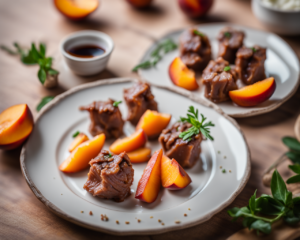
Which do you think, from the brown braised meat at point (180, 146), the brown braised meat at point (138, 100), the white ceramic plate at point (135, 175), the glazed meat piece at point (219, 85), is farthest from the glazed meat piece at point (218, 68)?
the brown braised meat at point (180, 146)

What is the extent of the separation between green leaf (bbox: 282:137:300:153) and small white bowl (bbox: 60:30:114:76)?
2.13m

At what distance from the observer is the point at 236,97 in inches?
132

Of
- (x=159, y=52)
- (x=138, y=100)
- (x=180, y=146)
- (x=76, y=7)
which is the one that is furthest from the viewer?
(x=76, y=7)

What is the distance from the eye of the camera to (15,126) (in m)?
2.82

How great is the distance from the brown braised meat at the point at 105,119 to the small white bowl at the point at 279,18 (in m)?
2.53

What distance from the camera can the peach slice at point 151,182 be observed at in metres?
2.52

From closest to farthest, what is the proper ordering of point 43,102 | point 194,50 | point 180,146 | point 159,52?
point 180,146
point 43,102
point 194,50
point 159,52

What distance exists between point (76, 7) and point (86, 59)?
137 centimetres

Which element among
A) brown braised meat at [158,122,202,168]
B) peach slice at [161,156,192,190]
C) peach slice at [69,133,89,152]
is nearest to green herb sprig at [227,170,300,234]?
peach slice at [161,156,192,190]

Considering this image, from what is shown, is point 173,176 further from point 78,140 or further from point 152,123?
point 78,140

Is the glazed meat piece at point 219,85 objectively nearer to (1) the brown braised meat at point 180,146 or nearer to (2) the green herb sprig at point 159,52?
(1) the brown braised meat at point 180,146

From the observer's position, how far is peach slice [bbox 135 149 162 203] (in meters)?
2.52

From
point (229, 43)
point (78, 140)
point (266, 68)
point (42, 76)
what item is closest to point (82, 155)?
point (78, 140)

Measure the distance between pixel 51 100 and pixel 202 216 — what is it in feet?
6.46
